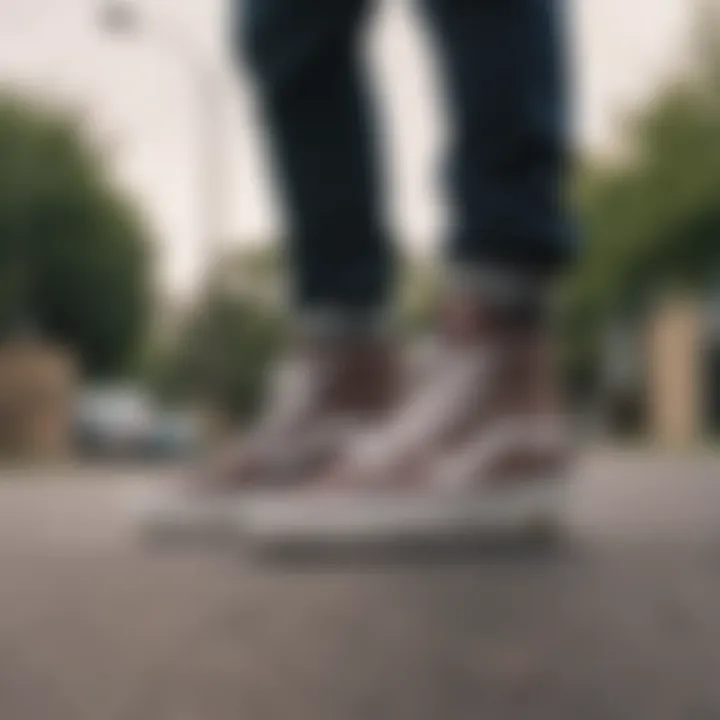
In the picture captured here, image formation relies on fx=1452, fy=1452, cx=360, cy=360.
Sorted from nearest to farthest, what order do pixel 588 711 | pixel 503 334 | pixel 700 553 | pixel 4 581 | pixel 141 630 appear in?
pixel 588 711 → pixel 141 630 → pixel 4 581 → pixel 700 553 → pixel 503 334

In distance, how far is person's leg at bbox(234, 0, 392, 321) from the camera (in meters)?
1.34

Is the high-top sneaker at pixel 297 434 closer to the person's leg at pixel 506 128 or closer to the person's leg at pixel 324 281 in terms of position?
the person's leg at pixel 324 281

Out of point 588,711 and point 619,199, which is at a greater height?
point 619,199

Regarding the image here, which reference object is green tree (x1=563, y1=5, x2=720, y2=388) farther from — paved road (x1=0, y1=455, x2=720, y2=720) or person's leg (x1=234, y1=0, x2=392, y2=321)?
paved road (x1=0, y1=455, x2=720, y2=720)

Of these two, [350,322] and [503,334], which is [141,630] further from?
[350,322]

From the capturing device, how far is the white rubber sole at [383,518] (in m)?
1.21

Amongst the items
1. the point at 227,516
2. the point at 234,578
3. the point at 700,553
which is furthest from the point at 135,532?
the point at 700,553

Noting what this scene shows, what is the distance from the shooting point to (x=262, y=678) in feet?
2.09

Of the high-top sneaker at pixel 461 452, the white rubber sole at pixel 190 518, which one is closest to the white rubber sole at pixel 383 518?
the high-top sneaker at pixel 461 452

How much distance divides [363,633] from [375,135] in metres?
0.77

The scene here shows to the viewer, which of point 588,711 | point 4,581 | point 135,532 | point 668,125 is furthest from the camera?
point 668,125

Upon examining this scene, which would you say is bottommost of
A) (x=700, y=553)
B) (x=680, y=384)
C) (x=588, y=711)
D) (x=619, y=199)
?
(x=588, y=711)

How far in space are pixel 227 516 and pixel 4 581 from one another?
41cm

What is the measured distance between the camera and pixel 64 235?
17.1 metres
